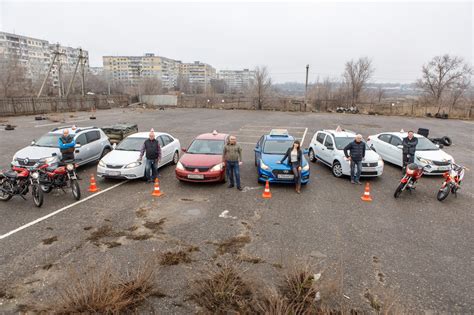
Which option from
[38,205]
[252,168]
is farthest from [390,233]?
[38,205]

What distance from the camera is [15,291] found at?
13.7ft

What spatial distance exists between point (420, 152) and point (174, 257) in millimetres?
10248

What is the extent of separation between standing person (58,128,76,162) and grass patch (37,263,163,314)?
6110 millimetres

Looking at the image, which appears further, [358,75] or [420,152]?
[358,75]

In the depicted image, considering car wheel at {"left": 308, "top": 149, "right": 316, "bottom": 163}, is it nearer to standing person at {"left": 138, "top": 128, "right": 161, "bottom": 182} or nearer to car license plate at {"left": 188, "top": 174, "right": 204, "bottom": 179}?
car license plate at {"left": 188, "top": 174, "right": 204, "bottom": 179}

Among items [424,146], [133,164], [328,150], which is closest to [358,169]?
[328,150]

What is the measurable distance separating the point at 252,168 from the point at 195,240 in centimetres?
603

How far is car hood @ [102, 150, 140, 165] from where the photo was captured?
9.28 metres

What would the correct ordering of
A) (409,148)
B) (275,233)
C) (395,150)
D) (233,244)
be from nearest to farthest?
(233,244) → (275,233) → (409,148) → (395,150)

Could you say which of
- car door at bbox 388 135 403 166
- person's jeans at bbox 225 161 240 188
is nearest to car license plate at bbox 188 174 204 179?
person's jeans at bbox 225 161 240 188

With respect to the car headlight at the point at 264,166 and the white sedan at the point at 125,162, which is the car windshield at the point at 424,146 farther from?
the white sedan at the point at 125,162

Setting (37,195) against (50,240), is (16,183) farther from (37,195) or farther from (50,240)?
(50,240)

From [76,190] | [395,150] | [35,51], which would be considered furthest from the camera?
[35,51]

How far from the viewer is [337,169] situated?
1048 cm
